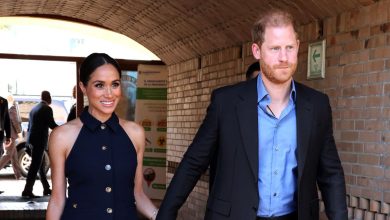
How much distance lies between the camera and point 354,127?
5699 millimetres

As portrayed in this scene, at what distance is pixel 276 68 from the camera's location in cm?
316

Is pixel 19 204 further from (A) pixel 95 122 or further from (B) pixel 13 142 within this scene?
(A) pixel 95 122

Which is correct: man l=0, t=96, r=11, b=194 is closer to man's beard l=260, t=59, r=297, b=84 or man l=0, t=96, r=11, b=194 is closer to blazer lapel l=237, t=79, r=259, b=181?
blazer lapel l=237, t=79, r=259, b=181

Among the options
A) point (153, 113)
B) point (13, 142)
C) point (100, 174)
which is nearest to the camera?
point (100, 174)

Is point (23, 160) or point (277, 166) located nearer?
point (277, 166)

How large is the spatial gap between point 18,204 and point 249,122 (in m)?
9.19

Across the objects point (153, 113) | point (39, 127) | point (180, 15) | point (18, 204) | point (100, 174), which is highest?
point (180, 15)

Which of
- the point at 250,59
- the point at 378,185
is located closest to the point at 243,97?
the point at 378,185

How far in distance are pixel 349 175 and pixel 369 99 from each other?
0.60 metres

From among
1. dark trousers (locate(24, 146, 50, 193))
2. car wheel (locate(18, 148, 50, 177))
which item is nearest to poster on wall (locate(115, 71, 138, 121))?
dark trousers (locate(24, 146, 50, 193))

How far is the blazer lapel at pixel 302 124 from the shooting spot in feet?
10.4

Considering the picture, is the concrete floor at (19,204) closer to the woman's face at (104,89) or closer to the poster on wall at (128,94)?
the poster on wall at (128,94)

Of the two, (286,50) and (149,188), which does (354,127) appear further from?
(149,188)

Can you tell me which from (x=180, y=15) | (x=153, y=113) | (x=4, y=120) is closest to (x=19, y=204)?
(x=4, y=120)
